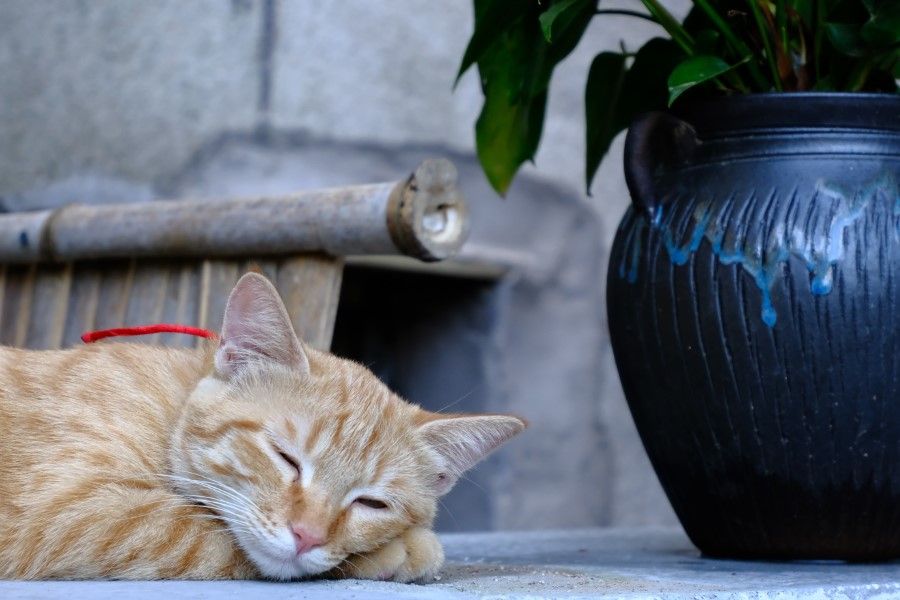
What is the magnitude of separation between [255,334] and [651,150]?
2.36 ft

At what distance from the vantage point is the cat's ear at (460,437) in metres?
1.68

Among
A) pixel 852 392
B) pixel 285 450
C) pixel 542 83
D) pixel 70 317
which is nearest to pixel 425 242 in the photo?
pixel 542 83

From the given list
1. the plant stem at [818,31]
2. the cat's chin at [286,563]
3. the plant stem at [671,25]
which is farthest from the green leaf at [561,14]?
the cat's chin at [286,563]

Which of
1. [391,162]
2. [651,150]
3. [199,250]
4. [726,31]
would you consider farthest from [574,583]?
[391,162]

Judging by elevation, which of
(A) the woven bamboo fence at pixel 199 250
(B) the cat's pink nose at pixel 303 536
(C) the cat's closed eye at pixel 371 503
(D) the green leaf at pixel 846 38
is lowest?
(B) the cat's pink nose at pixel 303 536

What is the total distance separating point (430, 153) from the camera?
3059mm

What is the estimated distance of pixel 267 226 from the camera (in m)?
2.22

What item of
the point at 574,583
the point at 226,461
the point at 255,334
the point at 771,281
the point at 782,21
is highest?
→ the point at 782,21

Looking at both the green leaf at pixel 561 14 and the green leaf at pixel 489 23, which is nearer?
the green leaf at pixel 561 14

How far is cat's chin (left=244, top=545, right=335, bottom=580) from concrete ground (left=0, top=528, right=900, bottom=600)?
20 millimetres

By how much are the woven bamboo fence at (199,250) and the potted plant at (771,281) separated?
0.30 meters

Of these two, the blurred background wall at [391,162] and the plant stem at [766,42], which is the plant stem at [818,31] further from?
the blurred background wall at [391,162]

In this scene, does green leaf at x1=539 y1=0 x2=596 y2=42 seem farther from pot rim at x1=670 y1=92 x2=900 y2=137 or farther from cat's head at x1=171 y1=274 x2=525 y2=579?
cat's head at x1=171 y1=274 x2=525 y2=579

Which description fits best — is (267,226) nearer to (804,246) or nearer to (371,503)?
(371,503)
